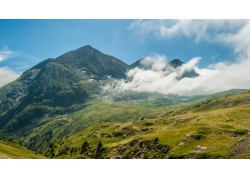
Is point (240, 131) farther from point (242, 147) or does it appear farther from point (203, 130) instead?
point (242, 147)

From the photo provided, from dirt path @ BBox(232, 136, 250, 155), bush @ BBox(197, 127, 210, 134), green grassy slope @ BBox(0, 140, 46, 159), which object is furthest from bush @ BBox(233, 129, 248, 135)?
green grassy slope @ BBox(0, 140, 46, 159)

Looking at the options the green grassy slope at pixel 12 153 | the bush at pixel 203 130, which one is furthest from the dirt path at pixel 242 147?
the green grassy slope at pixel 12 153

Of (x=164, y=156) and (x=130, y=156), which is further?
(x=130, y=156)

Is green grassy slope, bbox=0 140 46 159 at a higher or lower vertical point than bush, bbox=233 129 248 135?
lower

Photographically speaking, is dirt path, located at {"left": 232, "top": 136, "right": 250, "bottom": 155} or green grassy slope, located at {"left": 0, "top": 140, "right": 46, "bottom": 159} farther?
dirt path, located at {"left": 232, "top": 136, "right": 250, "bottom": 155}

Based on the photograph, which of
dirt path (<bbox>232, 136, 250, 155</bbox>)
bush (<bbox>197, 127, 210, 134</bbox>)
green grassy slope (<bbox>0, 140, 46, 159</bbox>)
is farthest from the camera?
bush (<bbox>197, 127, 210, 134</bbox>)

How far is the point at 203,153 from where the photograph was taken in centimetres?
9731

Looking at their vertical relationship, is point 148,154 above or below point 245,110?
below

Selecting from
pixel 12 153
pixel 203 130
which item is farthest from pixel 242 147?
pixel 12 153

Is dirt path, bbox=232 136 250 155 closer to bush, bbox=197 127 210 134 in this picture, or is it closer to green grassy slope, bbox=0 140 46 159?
bush, bbox=197 127 210 134

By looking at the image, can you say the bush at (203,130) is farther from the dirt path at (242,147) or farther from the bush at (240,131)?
the dirt path at (242,147)
